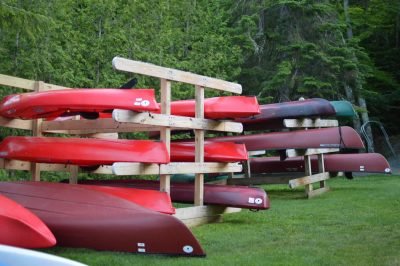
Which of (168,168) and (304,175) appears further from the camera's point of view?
(304,175)

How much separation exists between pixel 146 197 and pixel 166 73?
151 centimetres

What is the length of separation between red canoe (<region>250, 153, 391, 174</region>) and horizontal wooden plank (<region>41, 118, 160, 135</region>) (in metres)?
5.73

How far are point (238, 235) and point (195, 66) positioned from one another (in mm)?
11665

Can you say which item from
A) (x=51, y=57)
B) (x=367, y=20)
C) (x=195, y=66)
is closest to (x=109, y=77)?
(x=51, y=57)

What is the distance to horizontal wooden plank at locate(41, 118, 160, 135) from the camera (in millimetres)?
7368

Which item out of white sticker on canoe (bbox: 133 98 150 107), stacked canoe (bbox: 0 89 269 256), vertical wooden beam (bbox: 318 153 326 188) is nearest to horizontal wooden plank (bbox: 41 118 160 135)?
stacked canoe (bbox: 0 89 269 256)

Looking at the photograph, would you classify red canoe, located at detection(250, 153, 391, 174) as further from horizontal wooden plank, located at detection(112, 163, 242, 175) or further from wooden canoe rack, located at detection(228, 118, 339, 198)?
horizontal wooden plank, located at detection(112, 163, 242, 175)

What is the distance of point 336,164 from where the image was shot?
40.0 ft

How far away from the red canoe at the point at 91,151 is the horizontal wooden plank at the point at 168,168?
4.9 inches

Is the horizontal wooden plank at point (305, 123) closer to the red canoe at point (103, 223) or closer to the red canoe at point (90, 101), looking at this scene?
the red canoe at point (90, 101)

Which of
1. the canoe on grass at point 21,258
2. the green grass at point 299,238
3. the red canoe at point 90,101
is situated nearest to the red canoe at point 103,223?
the green grass at point 299,238

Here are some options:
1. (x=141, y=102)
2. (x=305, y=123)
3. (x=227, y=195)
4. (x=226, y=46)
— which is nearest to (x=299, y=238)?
(x=227, y=195)

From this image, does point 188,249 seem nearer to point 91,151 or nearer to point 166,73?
point 91,151

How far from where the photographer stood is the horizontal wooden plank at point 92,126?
737 cm
